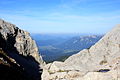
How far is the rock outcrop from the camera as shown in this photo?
36.7m

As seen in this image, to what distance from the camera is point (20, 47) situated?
291 ft

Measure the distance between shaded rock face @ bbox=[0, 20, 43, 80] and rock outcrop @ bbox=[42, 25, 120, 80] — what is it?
18.8m

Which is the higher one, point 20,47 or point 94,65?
point 20,47

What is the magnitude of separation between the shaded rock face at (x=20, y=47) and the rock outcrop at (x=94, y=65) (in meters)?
18.8

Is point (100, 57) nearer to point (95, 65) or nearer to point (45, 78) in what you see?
point (95, 65)

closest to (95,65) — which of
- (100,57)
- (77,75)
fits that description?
(100,57)

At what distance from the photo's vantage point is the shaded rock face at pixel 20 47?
76.5 metres

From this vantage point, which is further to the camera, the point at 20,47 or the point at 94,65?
the point at 20,47

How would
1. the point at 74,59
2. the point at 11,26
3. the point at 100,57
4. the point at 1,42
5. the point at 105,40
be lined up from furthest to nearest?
the point at 11,26 → the point at 1,42 → the point at 105,40 → the point at 74,59 → the point at 100,57

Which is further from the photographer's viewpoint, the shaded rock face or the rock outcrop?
the shaded rock face

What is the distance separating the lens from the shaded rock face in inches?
3010

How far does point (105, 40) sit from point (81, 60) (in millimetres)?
13371

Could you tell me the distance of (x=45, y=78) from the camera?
165ft

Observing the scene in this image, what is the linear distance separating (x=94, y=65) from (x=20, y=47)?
143ft
